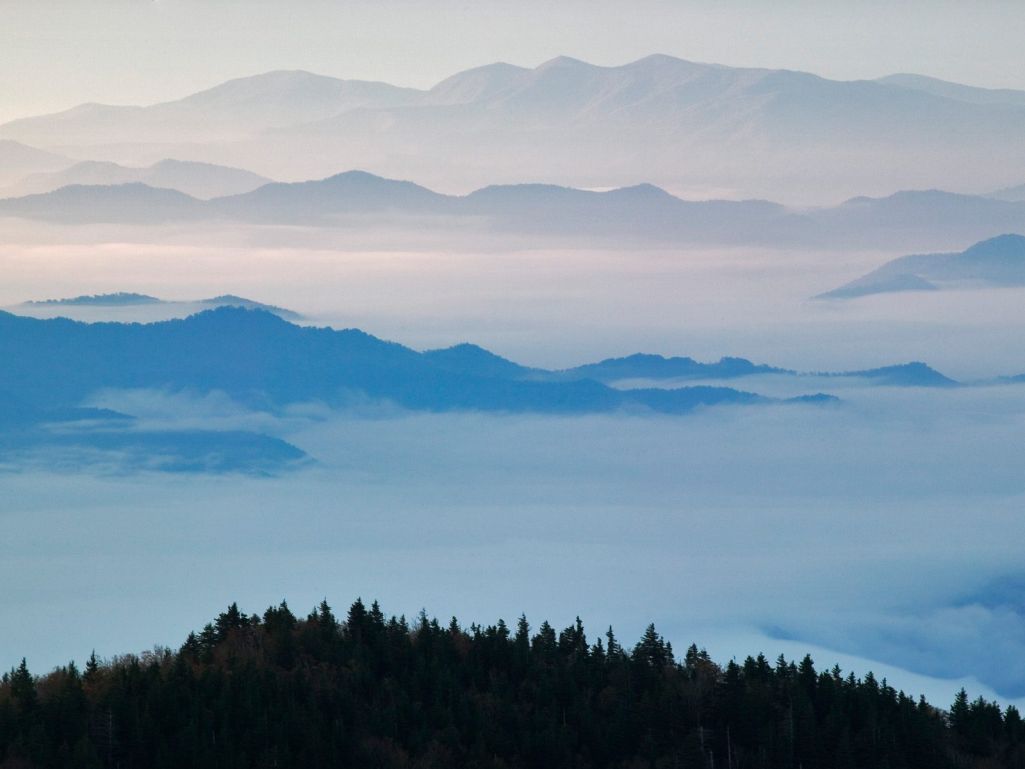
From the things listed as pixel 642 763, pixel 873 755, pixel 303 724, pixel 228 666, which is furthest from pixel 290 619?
pixel 873 755

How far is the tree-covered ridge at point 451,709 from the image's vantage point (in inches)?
2504

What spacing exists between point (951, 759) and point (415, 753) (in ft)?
81.9

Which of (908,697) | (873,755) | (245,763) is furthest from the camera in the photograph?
(908,697)

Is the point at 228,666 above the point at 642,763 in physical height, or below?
above

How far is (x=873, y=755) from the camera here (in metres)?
69.5

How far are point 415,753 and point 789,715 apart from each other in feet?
56.7

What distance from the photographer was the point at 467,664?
252 feet

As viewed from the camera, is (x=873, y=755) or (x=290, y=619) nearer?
(x=873, y=755)

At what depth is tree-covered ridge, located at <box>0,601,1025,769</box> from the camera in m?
63.6

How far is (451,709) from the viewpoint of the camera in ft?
228

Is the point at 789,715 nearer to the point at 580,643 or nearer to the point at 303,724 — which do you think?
the point at 580,643

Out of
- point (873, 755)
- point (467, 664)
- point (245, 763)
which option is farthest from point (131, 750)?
point (873, 755)

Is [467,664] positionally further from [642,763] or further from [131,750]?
[131,750]

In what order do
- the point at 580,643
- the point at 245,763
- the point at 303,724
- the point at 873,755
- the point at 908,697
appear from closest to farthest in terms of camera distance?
the point at 245,763
the point at 303,724
the point at 873,755
the point at 908,697
the point at 580,643
